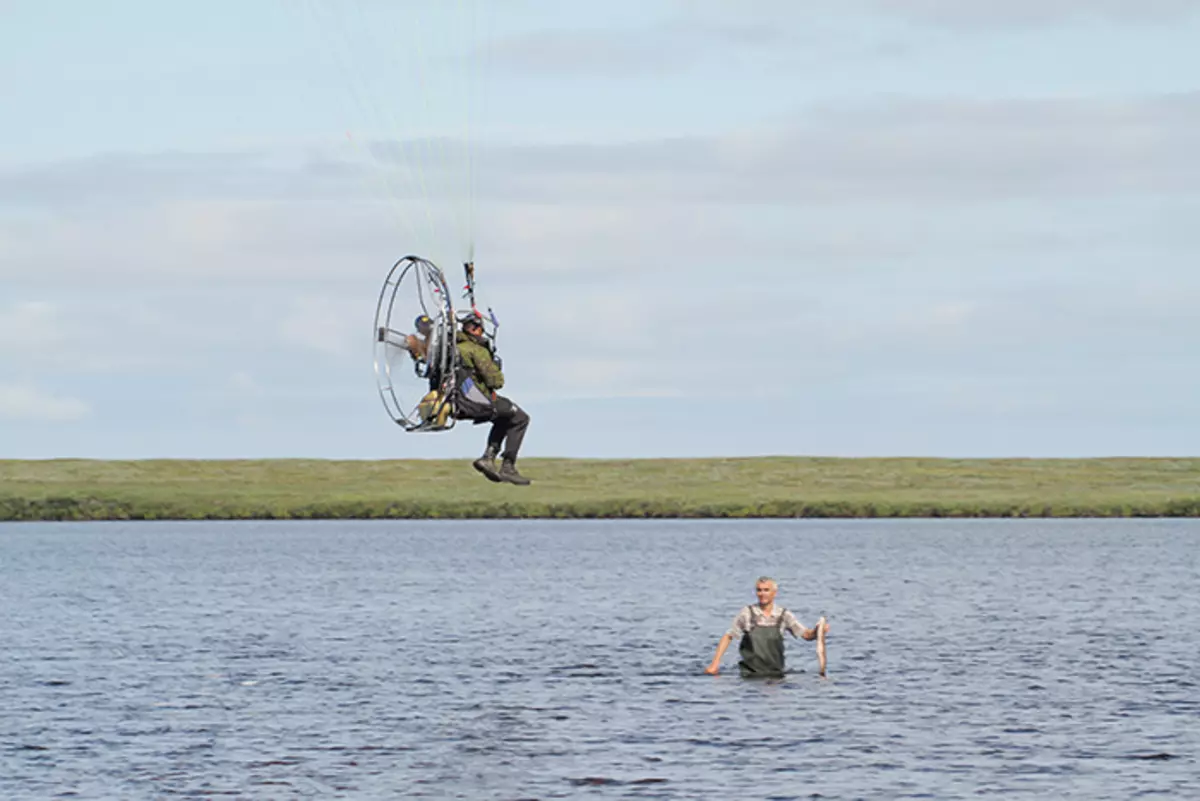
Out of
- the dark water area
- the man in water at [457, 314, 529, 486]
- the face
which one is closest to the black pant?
the man in water at [457, 314, 529, 486]

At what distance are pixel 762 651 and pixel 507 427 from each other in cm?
1925

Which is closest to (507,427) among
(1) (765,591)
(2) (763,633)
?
(1) (765,591)

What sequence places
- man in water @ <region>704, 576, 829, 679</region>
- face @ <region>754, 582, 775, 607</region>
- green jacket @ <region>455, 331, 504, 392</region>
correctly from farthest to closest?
man in water @ <region>704, 576, 829, 679</region>, face @ <region>754, 582, 775, 607</region>, green jacket @ <region>455, 331, 504, 392</region>

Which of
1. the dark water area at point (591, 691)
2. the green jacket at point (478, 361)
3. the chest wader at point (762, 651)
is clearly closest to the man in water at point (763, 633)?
the chest wader at point (762, 651)

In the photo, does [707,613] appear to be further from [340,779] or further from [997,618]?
[340,779]

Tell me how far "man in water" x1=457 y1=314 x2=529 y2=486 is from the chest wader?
50.2ft

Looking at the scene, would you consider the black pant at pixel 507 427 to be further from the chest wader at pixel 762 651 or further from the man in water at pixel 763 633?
the chest wader at pixel 762 651

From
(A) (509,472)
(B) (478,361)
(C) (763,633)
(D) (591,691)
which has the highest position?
(B) (478,361)

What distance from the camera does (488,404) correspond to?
1237 inches

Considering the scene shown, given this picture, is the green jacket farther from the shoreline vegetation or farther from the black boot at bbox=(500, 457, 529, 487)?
the shoreline vegetation

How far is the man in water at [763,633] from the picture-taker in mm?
43097

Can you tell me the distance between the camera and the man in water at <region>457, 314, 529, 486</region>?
100ft

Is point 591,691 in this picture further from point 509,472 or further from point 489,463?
point 509,472

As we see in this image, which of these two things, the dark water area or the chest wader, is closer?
the dark water area
